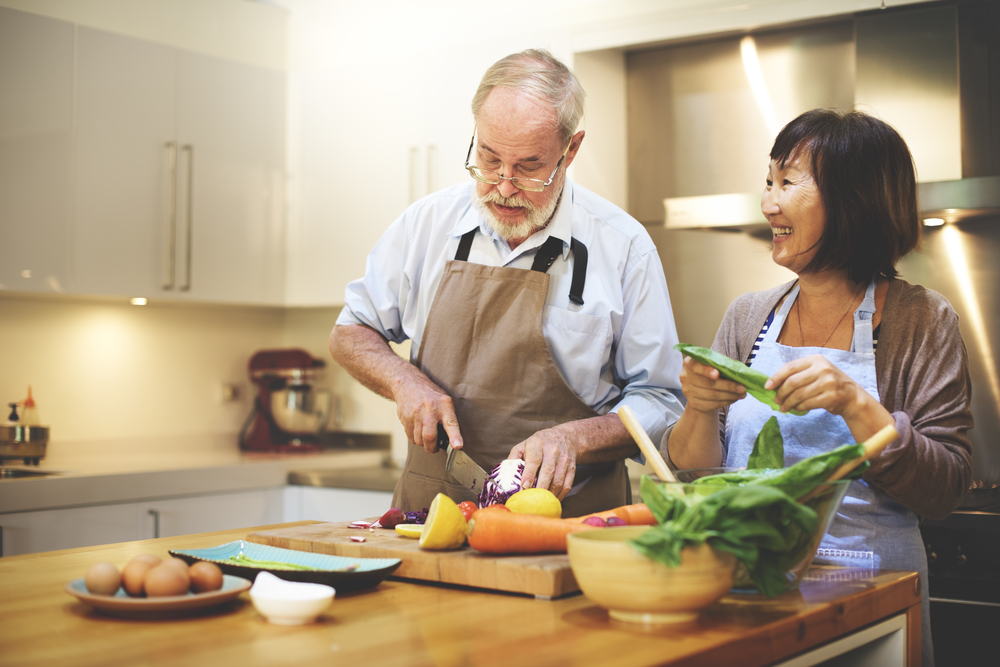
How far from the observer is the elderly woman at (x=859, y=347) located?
50.6 inches

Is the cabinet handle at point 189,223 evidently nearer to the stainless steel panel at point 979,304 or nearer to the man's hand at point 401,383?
the man's hand at point 401,383

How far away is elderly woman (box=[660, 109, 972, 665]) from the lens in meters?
1.29

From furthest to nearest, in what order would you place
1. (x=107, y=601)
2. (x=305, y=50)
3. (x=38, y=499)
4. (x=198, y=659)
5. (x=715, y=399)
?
(x=305, y=50) → (x=38, y=499) → (x=715, y=399) → (x=107, y=601) → (x=198, y=659)

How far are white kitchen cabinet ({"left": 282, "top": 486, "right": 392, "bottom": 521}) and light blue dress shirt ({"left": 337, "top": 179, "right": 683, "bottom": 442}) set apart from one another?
1.28 metres

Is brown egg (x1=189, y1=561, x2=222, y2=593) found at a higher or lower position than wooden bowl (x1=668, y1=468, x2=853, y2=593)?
lower

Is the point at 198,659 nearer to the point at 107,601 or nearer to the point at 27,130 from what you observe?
the point at 107,601

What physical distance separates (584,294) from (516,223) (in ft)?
0.59

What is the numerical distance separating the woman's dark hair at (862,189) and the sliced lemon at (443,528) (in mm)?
698

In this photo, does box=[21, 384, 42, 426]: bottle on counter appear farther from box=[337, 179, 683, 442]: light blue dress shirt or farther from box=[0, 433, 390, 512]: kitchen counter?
box=[337, 179, 683, 442]: light blue dress shirt

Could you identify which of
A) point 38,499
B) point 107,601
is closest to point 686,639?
point 107,601

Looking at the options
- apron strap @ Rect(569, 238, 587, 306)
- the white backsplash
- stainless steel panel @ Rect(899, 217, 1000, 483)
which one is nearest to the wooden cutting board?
apron strap @ Rect(569, 238, 587, 306)

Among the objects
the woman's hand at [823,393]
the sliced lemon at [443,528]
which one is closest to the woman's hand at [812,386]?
the woman's hand at [823,393]

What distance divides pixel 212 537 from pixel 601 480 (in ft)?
2.21

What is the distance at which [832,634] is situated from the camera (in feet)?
3.37
